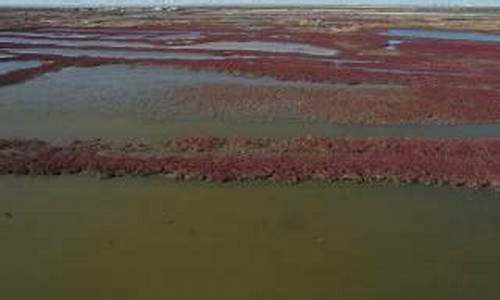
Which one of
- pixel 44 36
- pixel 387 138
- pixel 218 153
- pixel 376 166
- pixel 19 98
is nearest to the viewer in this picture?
pixel 376 166

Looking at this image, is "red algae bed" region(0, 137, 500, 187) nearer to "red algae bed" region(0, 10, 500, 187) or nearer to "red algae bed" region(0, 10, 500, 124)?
"red algae bed" region(0, 10, 500, 187)

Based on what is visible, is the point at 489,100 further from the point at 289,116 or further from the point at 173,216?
the point at 173,216

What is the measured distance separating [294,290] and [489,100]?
59.6ft

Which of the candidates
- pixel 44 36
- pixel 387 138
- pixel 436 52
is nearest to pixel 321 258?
pixel 387 138

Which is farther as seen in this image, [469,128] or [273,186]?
[469,128]

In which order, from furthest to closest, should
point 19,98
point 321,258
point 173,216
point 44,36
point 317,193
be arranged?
point 44,36
point 19,98
point 317,193
point 173,216
point 321,258

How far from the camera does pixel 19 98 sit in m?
25.5

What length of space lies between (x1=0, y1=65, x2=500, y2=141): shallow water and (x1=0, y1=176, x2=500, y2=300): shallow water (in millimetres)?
5116

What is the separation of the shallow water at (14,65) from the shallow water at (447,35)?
3222 cm

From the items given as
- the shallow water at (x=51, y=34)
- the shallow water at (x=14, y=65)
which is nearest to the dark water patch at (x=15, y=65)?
the shallow water at (x=14, y=65)

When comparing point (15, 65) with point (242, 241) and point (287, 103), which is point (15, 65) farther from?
point (242, 241)

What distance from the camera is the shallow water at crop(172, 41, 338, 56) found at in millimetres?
45906

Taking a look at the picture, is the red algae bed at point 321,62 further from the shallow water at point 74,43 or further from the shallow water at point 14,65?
the shallow water at point 14,65

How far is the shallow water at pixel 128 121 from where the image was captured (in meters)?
20.5
